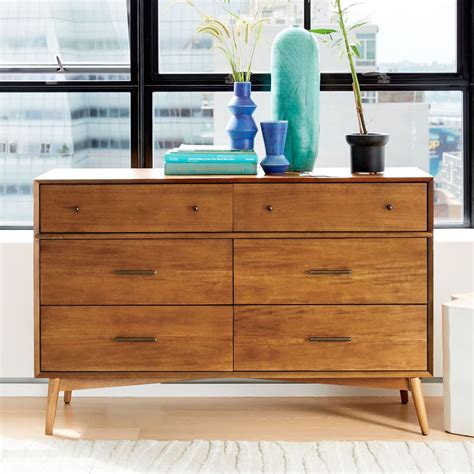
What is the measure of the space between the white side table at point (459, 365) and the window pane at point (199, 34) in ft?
4.17

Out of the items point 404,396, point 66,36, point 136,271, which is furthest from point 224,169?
point 404,396

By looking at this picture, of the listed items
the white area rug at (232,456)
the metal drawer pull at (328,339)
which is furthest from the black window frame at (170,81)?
the white area rug at (232,456)

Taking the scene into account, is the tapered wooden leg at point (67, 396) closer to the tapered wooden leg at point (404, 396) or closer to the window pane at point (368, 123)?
the window pane at point (368, 123)

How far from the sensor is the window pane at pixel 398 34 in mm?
3553

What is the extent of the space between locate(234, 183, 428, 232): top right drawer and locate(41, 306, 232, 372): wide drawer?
0.33m

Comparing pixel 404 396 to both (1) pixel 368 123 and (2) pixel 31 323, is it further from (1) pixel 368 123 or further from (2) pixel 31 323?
(2) pixel 31 323

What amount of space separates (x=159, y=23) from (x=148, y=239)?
1.06 m

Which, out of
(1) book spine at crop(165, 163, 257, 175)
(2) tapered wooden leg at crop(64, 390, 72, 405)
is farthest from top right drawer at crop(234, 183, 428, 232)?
(2) tapered wooden leg at crop(64, 390, 72, 405)

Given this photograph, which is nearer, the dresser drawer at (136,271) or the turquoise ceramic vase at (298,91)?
the dresser drawer at (136,271)

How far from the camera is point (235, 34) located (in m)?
3.54

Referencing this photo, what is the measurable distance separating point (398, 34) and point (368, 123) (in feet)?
1.21

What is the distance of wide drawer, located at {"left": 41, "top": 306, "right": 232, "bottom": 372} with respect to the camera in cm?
298

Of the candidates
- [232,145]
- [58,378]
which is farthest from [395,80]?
[58,378]

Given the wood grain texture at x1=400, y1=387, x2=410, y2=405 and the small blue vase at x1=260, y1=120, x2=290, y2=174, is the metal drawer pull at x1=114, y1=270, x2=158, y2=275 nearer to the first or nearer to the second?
the small blue vase at x1=260, y1=120, x2=290, y2=174
